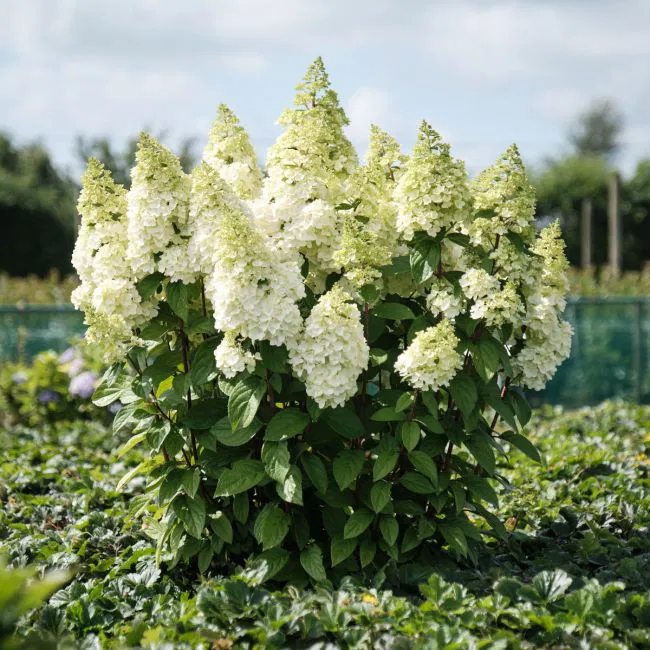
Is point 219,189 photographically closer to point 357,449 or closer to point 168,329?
point 168,329

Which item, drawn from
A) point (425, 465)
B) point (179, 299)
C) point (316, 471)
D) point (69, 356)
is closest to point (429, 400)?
point (425, 465)

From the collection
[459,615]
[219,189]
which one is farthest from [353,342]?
[459,615]

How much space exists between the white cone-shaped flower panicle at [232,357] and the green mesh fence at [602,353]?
695cm

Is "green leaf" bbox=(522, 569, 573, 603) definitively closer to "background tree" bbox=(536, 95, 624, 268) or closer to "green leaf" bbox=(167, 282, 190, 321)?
"green leaf" bbox=(167, 282, 190, 321)

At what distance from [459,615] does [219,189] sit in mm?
1611

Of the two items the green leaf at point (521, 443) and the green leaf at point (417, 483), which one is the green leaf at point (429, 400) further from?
the green leaf at point (521, 443)

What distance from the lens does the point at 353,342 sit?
2.93 meters

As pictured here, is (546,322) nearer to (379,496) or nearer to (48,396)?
(379,496)

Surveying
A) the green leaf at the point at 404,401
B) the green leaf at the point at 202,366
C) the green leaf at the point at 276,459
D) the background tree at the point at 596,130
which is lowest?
the green leaf at the point at 276,459

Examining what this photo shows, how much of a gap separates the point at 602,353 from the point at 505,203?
791cm

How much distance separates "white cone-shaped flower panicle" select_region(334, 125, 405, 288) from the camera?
3.06 meters

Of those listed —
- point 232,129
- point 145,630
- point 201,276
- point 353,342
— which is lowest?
point 145,630

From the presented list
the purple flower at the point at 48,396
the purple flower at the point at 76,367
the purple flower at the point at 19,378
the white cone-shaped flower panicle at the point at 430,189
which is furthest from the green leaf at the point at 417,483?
the purple flower at the point at 19,378

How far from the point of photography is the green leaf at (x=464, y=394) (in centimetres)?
312
